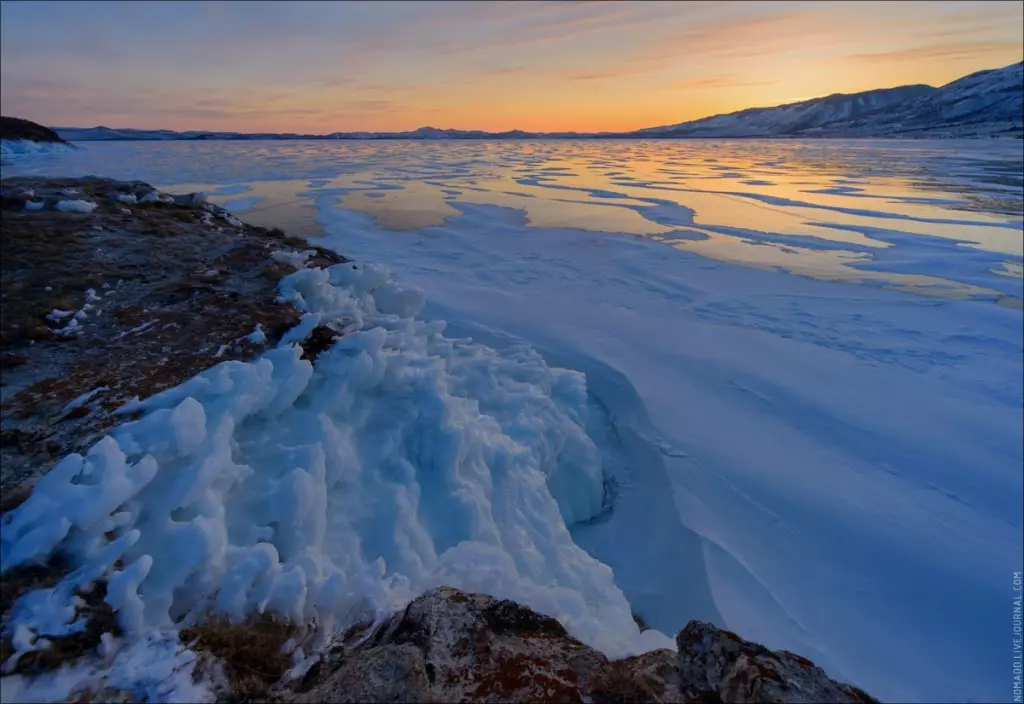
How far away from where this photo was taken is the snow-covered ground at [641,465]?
9.00 ft

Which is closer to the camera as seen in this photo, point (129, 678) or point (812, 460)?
point (129, 678)

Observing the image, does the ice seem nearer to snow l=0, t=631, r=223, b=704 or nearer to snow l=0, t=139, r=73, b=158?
snow l=0, t=631, r=223, b=704

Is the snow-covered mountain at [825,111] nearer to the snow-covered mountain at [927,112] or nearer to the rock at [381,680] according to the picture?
the snow-covered mountain at [927,112]

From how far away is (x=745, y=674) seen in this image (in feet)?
5.57

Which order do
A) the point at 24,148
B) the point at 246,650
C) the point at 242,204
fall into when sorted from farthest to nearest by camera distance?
1. the point at 24,148
2. the point at 242,204
3. the point at 246,650

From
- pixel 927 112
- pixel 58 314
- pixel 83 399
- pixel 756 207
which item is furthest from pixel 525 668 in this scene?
pixel 927 112

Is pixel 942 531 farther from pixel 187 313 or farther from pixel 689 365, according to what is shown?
pixel 187 313

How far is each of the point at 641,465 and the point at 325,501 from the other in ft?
9.69

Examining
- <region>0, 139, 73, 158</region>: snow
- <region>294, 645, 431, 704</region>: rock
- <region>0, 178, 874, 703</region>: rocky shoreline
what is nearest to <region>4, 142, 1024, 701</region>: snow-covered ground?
<region>0, 178, 874, 703</region>: rocky shoreline

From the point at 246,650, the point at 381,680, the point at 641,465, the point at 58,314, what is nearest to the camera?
the point at 381,680

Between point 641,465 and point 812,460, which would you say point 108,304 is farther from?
point 812,460

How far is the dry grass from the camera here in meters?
1.90

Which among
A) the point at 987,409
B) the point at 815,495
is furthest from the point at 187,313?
the point at 987,409

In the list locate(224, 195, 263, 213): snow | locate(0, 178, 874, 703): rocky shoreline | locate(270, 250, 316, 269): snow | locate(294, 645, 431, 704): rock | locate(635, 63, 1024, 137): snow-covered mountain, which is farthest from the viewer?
locate(635, 63, 1024, 137): snow-covered mountain
